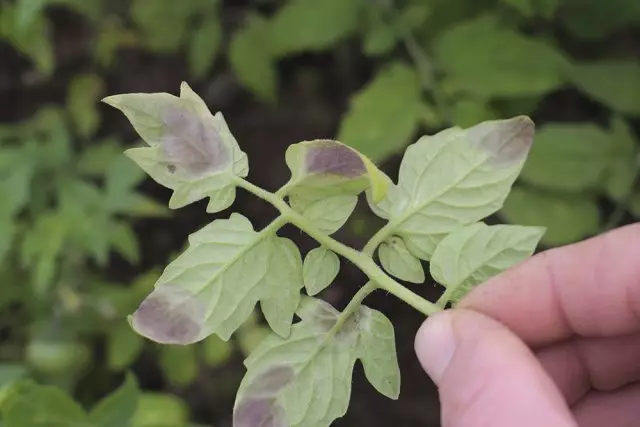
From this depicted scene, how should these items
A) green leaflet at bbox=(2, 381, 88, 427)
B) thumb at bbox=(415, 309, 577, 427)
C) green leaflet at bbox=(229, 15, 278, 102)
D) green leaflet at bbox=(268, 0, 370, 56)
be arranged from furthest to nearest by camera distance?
1. green leaflet at bbox=(229, 15, 278, 102)
2. green leaflet at bbox=(268, 0, 370, 56)
3. green leaflet at bbox=(2, 381, 88, 427)
4. thumb at bbox=(415, 309, 577, 427)

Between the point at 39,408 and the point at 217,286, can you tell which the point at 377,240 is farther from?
the point at 39,408

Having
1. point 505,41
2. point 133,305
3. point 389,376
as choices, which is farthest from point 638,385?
point 133,305

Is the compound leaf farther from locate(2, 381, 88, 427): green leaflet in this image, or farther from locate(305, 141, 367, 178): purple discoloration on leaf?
locate(305, 141, 367, 178): purple discoloration on leaf

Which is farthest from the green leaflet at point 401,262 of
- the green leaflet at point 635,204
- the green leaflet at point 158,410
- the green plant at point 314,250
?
the green leaflet at point 158,410

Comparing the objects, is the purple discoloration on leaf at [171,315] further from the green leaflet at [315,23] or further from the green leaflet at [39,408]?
the green leaflet at [315,23]

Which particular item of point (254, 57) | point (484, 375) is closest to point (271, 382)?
point (484, 375)

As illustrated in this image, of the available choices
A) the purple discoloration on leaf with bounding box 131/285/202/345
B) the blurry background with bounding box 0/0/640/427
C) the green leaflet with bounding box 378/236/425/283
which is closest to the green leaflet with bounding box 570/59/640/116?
the blurry background with bounding box 0/0/640/427
